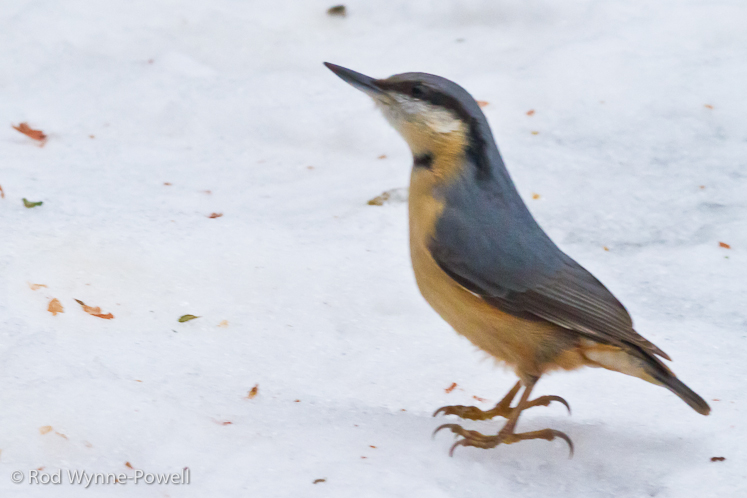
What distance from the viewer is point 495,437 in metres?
2.53

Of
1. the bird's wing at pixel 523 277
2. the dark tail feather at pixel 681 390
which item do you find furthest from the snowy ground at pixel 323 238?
the bird's wing at pixel 523 277

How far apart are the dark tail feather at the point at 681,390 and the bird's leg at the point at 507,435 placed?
339 mm

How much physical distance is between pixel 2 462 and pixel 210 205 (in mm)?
2003

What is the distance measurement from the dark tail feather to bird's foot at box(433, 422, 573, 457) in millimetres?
339

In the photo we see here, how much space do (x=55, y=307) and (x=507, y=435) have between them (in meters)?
1.73

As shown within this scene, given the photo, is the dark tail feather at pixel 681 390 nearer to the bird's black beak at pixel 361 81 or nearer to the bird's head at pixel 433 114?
the bird's head at pixel 433 114

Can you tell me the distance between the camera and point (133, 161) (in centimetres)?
446

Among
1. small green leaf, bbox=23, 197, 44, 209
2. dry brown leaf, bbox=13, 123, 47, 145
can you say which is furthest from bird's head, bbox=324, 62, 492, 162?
dry brown leaf, bbox=13, 123, 47, 145

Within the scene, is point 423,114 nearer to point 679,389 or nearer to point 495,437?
point 495,437

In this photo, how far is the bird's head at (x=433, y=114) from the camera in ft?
8.52

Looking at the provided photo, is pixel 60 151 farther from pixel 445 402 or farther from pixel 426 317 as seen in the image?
pixel 445 402

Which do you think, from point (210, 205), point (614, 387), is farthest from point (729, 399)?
point (210, 205)

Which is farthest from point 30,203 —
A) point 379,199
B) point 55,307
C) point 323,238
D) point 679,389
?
point 679,389

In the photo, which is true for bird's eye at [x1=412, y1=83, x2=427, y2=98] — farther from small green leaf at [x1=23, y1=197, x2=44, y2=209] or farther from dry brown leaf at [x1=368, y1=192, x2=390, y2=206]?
small green leaf at [x1=23, y1=197, x2=44, y2=209]
